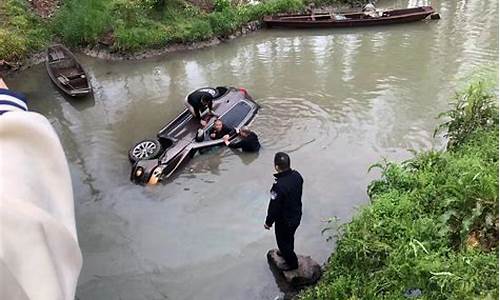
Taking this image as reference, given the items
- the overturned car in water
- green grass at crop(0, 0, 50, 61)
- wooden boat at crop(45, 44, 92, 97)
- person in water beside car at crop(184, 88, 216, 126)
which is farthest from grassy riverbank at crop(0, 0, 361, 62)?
person in water beside car at crop(184, 88, 216, 126)

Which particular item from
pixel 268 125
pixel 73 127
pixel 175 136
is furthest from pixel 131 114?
pixel 268 125

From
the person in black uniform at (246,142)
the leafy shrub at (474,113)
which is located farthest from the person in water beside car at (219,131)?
the leafy shrub at (474,113)

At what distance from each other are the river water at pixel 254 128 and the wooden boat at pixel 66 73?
1.38 ft

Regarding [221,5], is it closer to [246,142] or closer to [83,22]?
[83,22]

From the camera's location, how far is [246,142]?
32.4 ft

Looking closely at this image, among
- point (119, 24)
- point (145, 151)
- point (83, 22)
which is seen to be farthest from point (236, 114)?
point (83, 22)

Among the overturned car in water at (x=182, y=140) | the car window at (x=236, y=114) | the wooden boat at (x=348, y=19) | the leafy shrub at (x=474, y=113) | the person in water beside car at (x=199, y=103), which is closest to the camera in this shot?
the leafy shrub at (x=474, y=113)

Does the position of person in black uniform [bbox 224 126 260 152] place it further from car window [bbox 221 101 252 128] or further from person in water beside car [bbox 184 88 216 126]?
person in water beside car [bbox 184 88 216 126]

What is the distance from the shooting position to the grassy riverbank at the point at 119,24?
1652 cm

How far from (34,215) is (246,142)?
28.1 feet

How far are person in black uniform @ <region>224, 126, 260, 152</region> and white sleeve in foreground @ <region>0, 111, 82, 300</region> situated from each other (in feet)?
27.4

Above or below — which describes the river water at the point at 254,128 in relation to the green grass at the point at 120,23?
below

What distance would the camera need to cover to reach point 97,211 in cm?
870

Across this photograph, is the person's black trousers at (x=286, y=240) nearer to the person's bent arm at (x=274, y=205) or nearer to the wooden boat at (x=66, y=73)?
the person's bent arm at (x=274, y=205)
